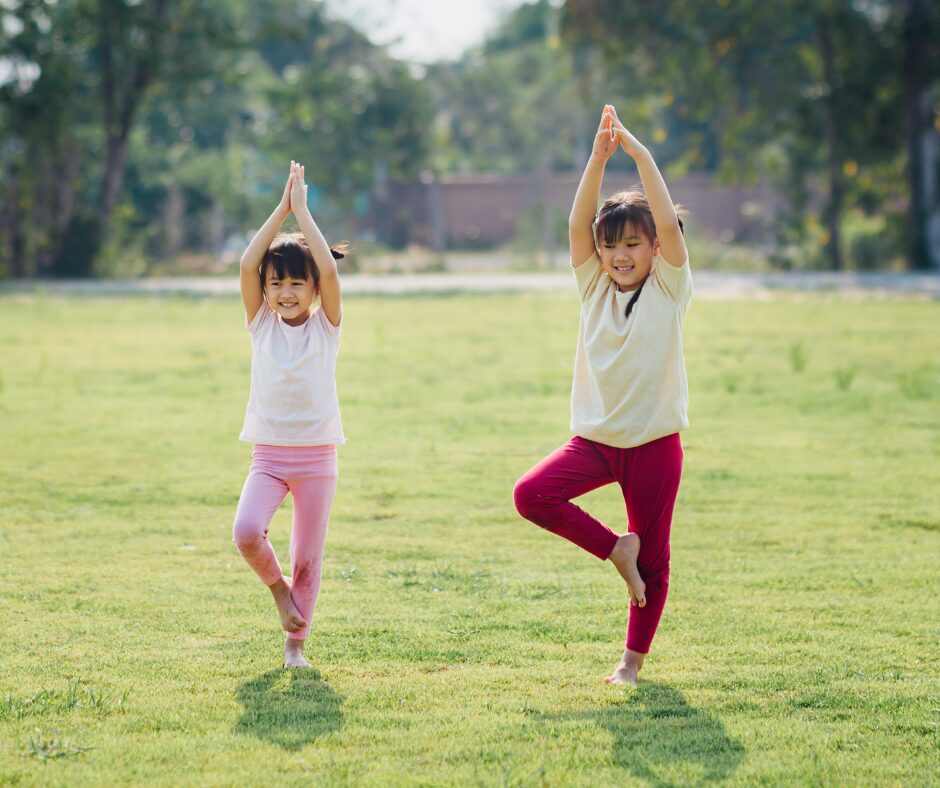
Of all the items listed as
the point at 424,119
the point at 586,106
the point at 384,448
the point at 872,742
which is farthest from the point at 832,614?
the point at 424,119

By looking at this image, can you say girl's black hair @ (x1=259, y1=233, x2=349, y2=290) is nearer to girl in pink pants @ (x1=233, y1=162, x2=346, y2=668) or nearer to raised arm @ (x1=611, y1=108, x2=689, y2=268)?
girl in pink pants @ (x1=233, y1=162, x2=346, y2=668)

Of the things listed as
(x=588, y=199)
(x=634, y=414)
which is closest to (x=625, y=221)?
(x=588, y=199)

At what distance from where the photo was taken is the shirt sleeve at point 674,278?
4234 millimetres

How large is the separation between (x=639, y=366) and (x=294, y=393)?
1115 mm

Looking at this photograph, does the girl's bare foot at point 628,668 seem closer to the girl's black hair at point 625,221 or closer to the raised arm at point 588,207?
the girl's black hair at point 625,221

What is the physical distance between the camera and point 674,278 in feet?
13.9

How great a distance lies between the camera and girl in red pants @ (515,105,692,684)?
166 inches

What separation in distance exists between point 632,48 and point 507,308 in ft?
37.6

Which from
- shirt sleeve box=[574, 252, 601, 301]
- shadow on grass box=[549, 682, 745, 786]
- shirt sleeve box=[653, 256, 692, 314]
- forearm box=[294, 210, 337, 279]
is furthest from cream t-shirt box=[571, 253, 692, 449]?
forearm box=[294, 210, 337, 279]

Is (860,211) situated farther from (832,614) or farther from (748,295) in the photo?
(832,614)

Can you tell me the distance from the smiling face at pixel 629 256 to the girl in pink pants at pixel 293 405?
88 centimetres

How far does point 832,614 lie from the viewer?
4980mm

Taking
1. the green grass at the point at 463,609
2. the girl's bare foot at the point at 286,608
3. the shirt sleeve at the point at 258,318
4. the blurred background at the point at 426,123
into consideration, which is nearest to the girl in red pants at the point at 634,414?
the green grass at the point at 463,609

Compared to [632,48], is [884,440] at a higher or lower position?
lower
